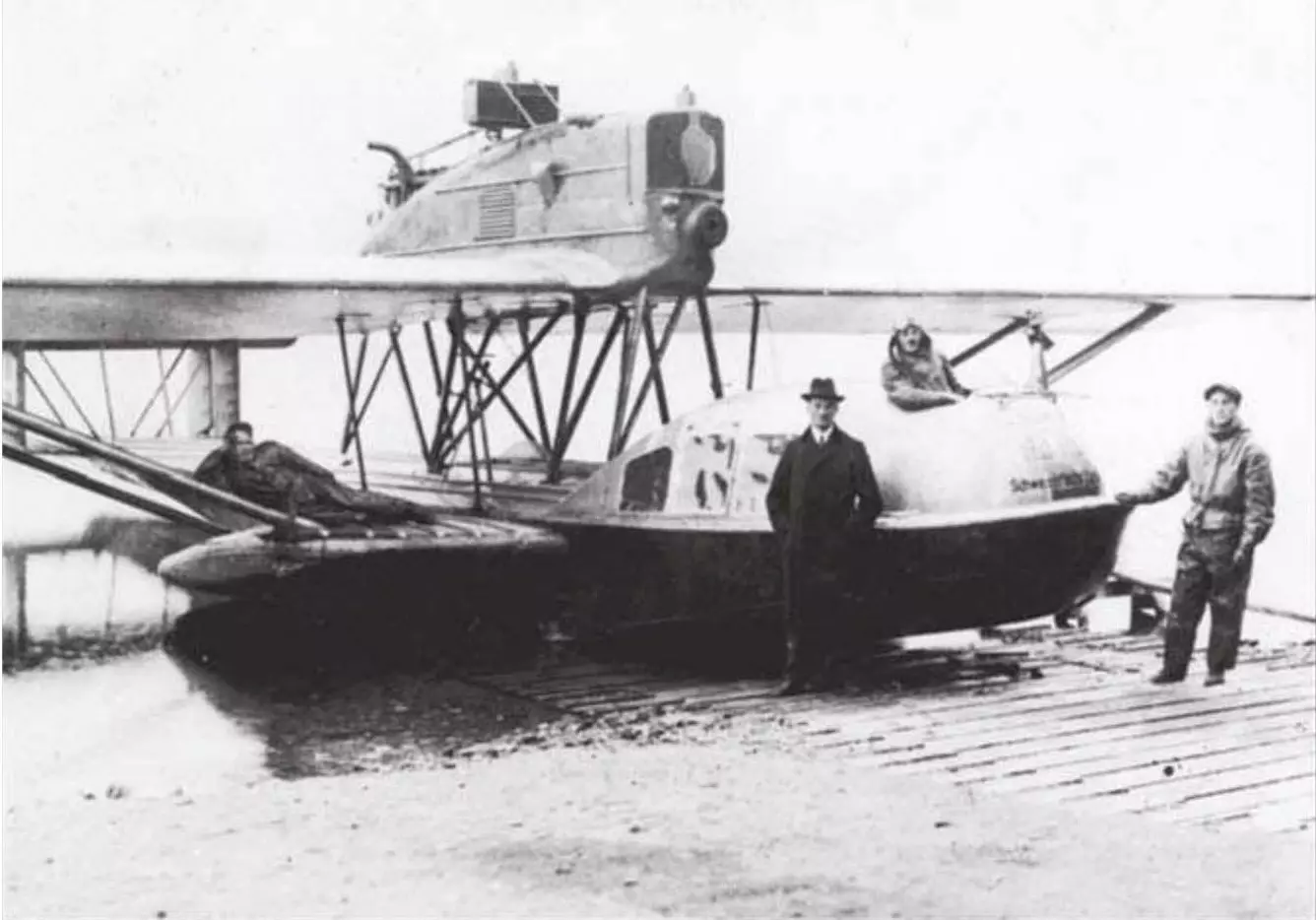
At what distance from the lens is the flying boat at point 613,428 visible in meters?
5.73

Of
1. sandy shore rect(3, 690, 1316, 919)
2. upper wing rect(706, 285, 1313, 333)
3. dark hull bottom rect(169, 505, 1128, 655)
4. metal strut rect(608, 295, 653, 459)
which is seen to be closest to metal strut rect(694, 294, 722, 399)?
metal strut rect(608, 295, 653, 459)

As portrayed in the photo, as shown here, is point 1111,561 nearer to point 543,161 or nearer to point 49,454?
point 543,161

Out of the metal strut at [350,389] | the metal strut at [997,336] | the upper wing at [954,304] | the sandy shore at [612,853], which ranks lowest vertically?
the sandy shore at [612,853]

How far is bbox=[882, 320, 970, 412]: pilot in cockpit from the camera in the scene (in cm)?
588

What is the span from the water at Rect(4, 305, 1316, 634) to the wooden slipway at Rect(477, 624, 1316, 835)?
520 millimetres

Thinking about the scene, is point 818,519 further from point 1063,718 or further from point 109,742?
point 109,742

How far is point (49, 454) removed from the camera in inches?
227

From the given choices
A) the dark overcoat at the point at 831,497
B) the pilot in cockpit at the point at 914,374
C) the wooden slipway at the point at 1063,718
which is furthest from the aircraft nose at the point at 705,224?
the wooden slipway at the point at 1063,718

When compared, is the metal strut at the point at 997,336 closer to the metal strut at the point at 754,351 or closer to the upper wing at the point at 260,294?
the metal strut at the point at 754,351

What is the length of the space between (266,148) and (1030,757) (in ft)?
9.53

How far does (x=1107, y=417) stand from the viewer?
20.0 feet

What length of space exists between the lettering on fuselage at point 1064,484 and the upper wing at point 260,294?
2217 millimetres

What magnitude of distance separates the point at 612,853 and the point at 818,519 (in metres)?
1.80

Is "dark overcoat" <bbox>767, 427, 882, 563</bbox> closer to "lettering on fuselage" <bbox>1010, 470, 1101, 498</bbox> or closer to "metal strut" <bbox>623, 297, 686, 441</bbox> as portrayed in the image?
"lettering on fuselage" <bbox>1010, 470, 1101, 498</bbox>
